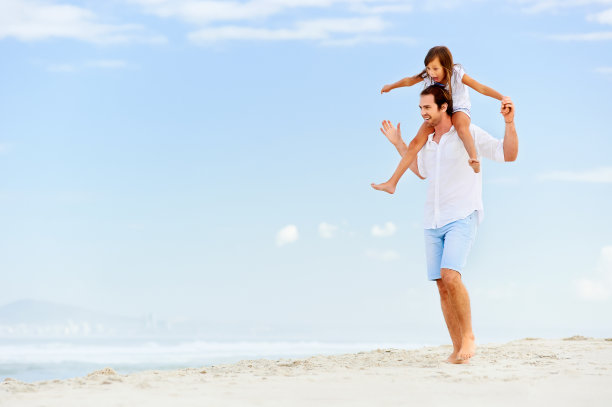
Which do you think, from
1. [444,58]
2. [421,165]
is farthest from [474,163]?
[444,58]

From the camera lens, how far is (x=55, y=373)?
549 inches

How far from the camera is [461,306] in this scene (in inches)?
204

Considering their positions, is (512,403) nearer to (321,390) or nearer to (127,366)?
(321,390)

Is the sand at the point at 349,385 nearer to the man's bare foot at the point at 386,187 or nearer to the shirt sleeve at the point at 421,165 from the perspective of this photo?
the man's bare foot at the point at 386,187

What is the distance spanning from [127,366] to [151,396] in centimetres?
1186

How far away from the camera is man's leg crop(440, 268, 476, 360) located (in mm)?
5121

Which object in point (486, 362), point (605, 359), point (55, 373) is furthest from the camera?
point (55, 373)

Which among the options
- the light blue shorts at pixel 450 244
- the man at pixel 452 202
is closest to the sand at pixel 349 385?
the man at pixel 452 202

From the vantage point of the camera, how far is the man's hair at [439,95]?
527 centimetres

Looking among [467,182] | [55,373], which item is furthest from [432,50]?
[55,373]

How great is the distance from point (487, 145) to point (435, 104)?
1.60ft

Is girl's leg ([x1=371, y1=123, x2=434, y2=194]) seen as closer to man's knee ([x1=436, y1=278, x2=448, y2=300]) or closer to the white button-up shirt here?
the white button-up shirt

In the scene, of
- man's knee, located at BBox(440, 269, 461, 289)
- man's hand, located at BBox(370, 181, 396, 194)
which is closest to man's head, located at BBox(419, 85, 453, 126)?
man's hand, located at BBox(370, 181, 396, 194)

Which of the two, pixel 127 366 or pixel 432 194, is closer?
pixel 432 194
